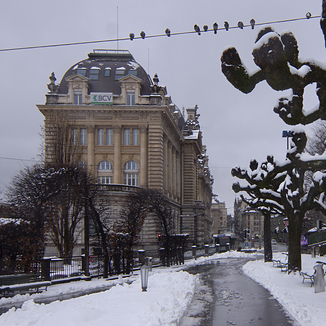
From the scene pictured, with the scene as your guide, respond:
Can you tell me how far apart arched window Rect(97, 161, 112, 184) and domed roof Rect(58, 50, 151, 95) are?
9.10m

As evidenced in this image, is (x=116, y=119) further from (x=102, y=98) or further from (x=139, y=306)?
(x=139, y=306)

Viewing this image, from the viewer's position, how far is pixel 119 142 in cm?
5484

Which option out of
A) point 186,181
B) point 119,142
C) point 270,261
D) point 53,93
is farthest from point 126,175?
point 270,261

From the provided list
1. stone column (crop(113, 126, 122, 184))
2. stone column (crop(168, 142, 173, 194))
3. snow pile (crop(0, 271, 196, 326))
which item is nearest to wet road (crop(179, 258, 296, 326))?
snow pile (crop(0, 271, 196, 326))

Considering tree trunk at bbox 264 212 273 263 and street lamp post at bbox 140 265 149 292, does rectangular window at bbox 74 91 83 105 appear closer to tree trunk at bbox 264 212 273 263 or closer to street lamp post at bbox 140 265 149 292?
tree trunk at bbox 264 212 273 263

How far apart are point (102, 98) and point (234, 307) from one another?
42341 millimetres

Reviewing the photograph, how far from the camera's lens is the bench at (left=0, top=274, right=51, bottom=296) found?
1903 cm

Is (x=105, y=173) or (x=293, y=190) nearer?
(x=293, y=190)

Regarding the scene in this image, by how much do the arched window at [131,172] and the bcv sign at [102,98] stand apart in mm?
7734

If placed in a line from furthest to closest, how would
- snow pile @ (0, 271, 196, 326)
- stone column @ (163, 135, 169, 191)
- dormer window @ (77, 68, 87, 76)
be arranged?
stone column @ (163, 135, 169, 191) < dormer window @ (77, 68, 87, 76) < snow pile @ (0, 271, 196, 326)

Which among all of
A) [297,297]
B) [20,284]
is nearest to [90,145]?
[20,284]

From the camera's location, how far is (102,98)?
53.9 m

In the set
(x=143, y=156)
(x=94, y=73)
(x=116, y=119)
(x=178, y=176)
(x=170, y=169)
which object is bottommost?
(x=178, y=176)

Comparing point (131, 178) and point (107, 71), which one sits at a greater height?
point (107, 71)
